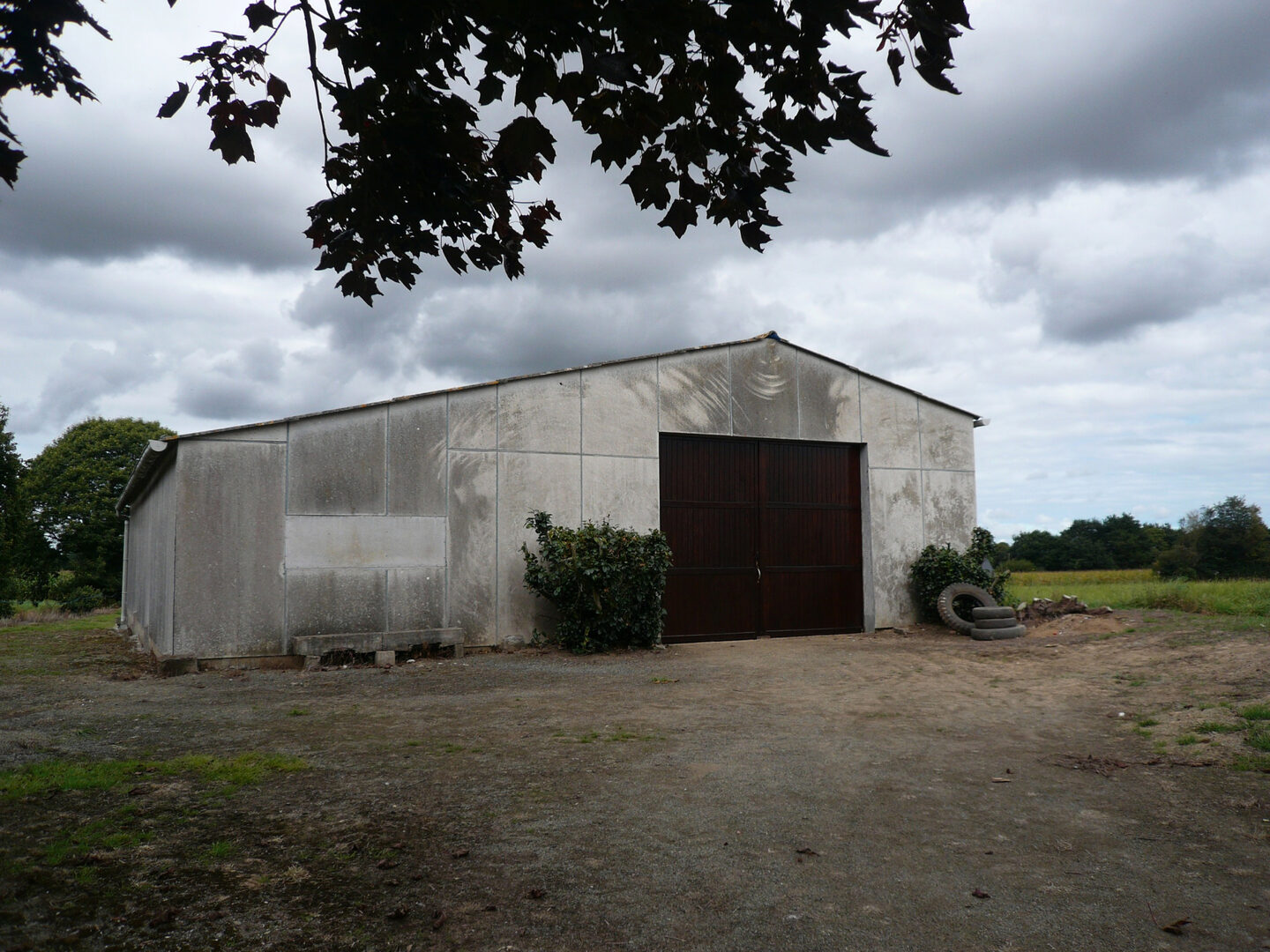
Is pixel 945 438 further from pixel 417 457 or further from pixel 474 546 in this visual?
pixel 417 457

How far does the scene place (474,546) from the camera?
11.2 metres

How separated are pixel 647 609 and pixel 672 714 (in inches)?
191

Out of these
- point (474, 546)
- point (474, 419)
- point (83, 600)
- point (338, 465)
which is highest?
point (474, 419)

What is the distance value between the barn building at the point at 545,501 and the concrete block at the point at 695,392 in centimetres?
3

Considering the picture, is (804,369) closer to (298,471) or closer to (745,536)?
(745,536)

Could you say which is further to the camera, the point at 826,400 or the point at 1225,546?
the point at 1225,546

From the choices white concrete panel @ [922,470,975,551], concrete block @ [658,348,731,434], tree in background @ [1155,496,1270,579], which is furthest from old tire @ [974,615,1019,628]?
tree in background @ [1155,496,1270,579]

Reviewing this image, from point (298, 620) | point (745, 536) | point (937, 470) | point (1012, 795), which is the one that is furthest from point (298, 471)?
point (937, 470)

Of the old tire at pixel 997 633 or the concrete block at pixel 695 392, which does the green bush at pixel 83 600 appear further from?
the old tire at pixel 997 633

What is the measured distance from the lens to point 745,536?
43.0ft

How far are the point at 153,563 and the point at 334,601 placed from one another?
4358 mm

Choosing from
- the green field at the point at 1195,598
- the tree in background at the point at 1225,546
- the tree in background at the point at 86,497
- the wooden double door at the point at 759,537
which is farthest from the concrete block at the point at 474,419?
the tree in background at the point at 1225,546

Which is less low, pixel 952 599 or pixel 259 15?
pixel 259 15

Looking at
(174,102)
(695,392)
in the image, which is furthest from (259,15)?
(695,392)
